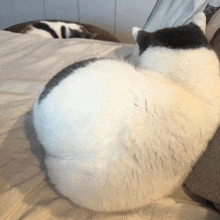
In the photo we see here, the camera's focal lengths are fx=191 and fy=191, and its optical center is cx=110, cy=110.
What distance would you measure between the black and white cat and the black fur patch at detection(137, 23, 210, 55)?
55.0 inches

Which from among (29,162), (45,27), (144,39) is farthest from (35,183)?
(45,27)

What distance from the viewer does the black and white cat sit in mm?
1917

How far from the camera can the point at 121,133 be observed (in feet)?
1.61

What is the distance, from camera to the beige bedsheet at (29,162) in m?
0.61

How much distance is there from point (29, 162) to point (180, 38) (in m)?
0.73

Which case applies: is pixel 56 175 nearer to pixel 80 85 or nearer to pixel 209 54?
pixel 80 85

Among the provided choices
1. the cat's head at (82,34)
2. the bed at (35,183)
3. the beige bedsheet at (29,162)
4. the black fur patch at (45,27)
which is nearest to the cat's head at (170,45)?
the bed at (35,183)

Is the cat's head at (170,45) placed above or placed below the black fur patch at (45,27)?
above

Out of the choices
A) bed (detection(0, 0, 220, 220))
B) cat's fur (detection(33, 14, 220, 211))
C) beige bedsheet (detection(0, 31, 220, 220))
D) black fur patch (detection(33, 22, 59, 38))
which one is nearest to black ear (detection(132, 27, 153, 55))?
cat's fur (detection(33, 14, 220, 211))

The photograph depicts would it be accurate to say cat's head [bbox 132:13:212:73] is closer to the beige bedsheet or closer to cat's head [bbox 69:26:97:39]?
the beige bedsheet

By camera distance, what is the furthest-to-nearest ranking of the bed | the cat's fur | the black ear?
the black ear
the bed
the cat's fur

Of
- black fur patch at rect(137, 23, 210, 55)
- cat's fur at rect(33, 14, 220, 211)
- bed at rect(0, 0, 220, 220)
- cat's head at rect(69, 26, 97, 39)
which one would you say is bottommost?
bed at rect(0, 0, 220, 220)

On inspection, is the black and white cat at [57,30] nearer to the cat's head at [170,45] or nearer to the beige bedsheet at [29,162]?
the beige bedsheet at [29,162]

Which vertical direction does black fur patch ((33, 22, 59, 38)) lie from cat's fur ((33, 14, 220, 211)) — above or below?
below
